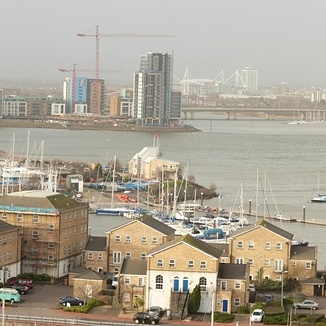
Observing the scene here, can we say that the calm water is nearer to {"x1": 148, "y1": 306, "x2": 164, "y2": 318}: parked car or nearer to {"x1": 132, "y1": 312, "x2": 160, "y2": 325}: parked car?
{"x1": 148, "y1": 306, "x2": 164, "y2": 318}: parked car

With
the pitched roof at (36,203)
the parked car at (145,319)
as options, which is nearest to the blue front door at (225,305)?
the parked car at (145,319)

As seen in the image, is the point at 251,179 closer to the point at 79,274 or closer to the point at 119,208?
the point at 119,208

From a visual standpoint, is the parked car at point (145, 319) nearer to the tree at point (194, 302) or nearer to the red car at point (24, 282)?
the tree at point (194, 302)

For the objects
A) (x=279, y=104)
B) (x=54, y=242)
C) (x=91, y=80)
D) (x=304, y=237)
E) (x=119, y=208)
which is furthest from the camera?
(x=279, y=104)

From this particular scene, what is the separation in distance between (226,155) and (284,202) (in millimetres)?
12713

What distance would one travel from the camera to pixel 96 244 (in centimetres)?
992

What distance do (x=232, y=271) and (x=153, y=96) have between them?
154 ft

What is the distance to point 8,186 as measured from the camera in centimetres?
1705

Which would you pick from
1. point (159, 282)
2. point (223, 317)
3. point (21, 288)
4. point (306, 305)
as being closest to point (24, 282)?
point (21, 288)

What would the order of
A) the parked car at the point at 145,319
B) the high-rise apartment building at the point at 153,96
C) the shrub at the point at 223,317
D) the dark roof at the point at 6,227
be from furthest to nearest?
the high-rise apartment building at the point at 153,96 → the dark roof at the point at 6,227 → the shrub at the point at 223,317 → the parked car at the point at 145,319

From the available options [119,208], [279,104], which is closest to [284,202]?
[119,208]

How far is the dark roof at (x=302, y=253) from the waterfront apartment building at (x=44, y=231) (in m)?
1.70

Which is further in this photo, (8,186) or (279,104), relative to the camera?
(279,104)

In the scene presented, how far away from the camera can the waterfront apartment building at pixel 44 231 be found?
9.70 meters
